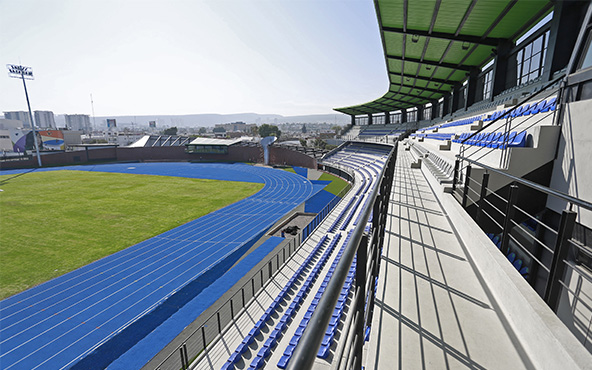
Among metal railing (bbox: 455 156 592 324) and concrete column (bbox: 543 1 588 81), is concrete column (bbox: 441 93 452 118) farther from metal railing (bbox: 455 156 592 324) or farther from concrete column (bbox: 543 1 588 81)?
metal railing (bbox: 455 156 592 324)

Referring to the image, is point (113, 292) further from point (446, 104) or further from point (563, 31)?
point (446, 104)

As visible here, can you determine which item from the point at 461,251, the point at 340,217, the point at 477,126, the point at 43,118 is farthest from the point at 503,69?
the point at 43,118

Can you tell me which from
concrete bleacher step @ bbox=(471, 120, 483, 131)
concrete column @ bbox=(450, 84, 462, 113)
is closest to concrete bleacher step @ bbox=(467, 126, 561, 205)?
concrete bleacher step @ bbox=(471, 120, 483, 131)

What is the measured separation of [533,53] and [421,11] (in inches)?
225

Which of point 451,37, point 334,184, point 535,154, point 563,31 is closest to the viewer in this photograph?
point 535,154

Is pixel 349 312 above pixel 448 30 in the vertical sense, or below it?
below

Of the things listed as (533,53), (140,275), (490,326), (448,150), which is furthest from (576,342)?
(533,53)

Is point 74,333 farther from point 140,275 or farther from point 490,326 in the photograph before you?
point 490,326

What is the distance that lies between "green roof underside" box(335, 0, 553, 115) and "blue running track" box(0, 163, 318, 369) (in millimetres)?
13581

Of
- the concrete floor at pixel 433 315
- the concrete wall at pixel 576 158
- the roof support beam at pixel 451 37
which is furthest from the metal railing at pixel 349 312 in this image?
the roof support beam at pixel 451 37

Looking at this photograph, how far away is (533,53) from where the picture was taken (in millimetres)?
12508

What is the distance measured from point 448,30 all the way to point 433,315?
15.7 metres

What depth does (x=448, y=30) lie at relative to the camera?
13.4 meters

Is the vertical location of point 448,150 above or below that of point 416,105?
below
